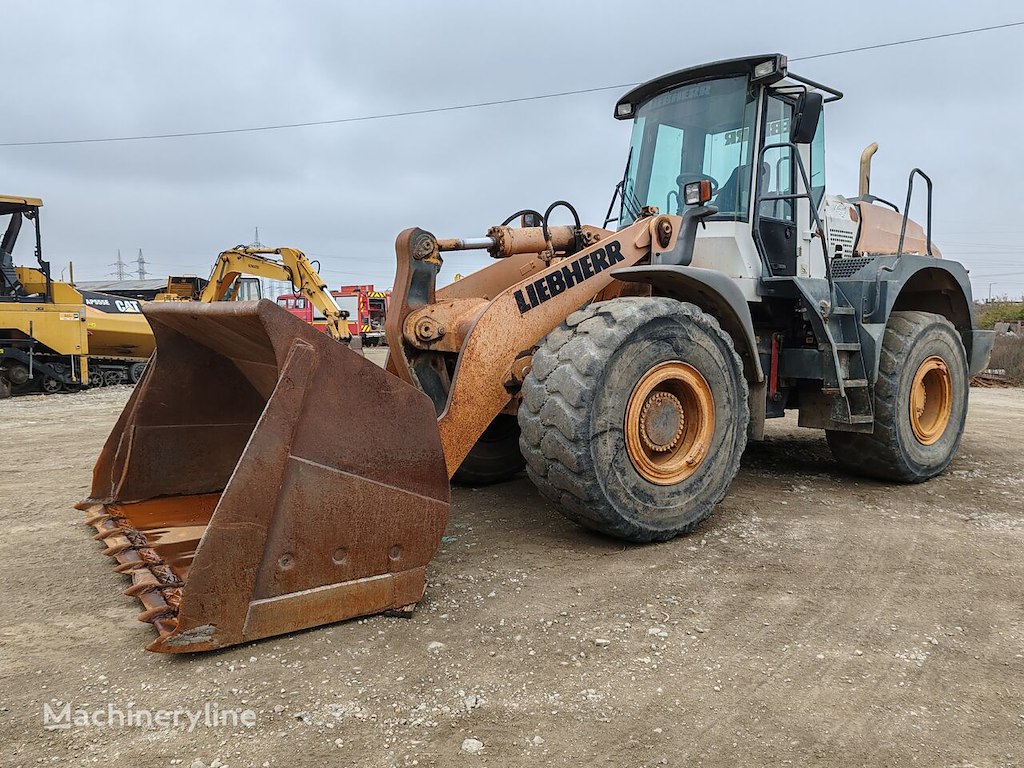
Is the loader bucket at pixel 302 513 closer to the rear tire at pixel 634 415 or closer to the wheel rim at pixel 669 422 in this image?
the rear tire at pixel 634 415

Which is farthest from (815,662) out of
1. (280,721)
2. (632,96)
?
(632,96)

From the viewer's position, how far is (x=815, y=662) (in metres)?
2.75

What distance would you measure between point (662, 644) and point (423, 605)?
966 mm

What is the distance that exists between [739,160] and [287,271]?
11.5m

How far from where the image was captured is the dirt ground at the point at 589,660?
2217mm

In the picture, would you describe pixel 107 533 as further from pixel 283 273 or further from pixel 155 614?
pixel 283 273

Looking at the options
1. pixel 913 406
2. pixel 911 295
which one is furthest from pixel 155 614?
pixel 911 295

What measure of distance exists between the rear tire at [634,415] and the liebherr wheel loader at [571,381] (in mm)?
14

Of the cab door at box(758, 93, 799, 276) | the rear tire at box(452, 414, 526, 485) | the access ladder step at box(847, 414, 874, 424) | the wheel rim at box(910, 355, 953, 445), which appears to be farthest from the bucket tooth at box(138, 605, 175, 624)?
the wheel rim at box(910, 355, 953, 445)

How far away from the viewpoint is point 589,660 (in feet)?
8.93

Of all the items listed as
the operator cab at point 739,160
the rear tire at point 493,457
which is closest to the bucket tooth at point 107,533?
the rear tire at point 493,457

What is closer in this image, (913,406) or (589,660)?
(589,660)

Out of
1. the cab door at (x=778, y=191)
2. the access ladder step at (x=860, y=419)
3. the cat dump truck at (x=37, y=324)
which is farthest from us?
the cat dump truck at (x=37, y=324)

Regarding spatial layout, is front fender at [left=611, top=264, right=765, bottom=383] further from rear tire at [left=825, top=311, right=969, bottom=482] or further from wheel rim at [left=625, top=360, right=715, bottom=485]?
rear tire at [left=825, top=311, right=969, bottom=482]
